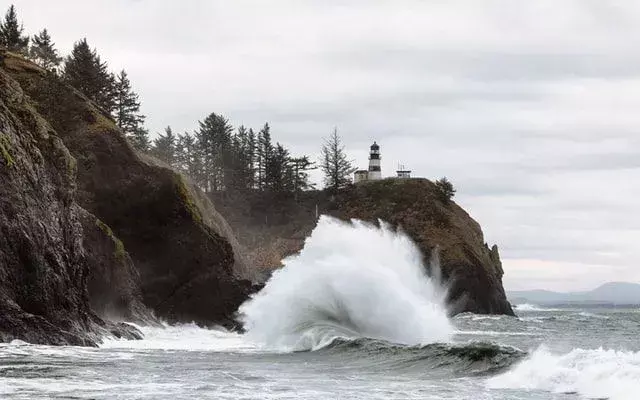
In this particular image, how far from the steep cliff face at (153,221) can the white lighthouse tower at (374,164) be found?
5484 cm

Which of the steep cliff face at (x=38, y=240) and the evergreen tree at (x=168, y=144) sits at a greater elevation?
the evergreen tree at (x=168, y=144)

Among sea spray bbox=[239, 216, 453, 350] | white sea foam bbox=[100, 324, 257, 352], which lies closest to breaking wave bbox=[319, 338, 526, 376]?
sea spray bbox=[239, 216, 453, 350]

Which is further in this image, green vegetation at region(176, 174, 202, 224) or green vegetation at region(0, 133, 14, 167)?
green vegetation at region(176, 174, 202, 224)

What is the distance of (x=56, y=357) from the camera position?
71.3ft

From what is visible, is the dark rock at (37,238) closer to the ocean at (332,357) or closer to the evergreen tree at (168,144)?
the ocean at (332,357)

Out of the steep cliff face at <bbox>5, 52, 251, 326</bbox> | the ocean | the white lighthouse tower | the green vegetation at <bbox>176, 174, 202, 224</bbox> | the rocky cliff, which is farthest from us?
the white lighthouse tower

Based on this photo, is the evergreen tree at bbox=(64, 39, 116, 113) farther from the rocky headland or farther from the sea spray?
the sea spray

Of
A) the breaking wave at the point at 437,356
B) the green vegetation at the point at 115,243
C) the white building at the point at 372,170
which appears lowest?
the breaking wave at the point at 437,356

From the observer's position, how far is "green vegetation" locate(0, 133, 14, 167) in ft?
89.1

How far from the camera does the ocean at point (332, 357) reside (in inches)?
650

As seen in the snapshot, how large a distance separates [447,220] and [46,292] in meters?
59.8

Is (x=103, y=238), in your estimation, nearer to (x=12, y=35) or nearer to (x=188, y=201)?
(x=188, y=201)

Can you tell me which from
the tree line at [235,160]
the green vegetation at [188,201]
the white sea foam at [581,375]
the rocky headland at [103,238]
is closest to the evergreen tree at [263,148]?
the tree line at [235,160]

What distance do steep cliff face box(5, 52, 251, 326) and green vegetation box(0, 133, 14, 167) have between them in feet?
48.2
